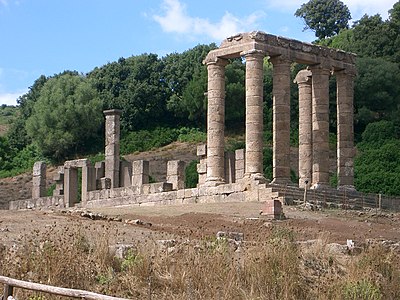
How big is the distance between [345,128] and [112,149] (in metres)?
11.3

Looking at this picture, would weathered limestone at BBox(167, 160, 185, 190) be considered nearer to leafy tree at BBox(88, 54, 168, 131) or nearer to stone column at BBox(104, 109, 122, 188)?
stone column at BBox(104, 109, 122, 188)

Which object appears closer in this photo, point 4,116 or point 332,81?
point 332,81

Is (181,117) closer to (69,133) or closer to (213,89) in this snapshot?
(69,133)

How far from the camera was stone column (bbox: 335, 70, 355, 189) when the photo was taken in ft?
143

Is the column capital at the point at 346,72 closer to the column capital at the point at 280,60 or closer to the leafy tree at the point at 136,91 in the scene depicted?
the column capital at the point at 280,60

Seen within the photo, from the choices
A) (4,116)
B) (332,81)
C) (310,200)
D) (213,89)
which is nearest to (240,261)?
(310,200)

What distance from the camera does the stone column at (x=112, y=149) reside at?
157 ft

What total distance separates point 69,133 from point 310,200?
41.0m

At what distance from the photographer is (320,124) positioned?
42.8m

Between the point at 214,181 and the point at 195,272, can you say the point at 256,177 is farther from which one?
the point at 195,272

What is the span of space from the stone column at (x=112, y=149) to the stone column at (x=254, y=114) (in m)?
9.51

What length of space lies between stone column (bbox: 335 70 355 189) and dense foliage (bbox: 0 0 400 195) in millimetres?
23284

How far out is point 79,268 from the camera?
18031 mm

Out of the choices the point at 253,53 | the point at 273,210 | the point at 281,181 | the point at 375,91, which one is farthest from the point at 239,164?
the point at 375,91
